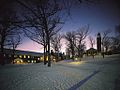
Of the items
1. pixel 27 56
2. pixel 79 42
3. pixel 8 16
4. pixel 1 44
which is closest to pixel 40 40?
pixel 1 44

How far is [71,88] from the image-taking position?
27.3 feet

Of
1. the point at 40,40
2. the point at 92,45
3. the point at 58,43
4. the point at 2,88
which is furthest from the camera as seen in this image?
the point at 92,45

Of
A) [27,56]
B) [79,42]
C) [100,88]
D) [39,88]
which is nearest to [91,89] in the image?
[100,88]

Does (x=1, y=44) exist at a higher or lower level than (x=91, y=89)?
higher

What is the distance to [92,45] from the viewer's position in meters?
75.7

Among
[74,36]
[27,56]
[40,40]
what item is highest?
[74,36]

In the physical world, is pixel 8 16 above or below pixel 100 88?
above

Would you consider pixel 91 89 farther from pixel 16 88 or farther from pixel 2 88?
pixel 2 88

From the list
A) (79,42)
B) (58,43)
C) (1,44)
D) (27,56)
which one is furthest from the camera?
(27,56)

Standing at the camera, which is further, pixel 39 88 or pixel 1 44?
pixel 1 44

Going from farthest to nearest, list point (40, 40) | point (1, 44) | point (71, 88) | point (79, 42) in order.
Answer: point (79, 42)
point (40, 40)
point (1, 44)
point (71, 88)

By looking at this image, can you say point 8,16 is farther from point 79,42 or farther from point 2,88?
point 79,42

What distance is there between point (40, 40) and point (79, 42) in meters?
28.1

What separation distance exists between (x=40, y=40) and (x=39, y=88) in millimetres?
21520
